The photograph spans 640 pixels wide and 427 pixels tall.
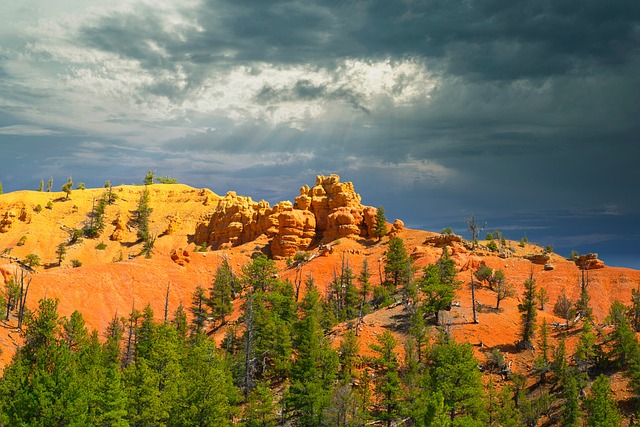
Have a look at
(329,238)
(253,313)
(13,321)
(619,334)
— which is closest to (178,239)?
(329,238)

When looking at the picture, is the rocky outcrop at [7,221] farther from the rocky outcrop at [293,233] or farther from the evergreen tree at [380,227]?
the evergreen tree at [380,227]

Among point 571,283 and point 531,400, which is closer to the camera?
point 531,400

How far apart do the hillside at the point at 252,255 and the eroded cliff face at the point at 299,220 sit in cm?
33

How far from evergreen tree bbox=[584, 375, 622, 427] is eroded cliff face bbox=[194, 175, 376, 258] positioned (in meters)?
89.1

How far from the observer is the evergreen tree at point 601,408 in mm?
48688

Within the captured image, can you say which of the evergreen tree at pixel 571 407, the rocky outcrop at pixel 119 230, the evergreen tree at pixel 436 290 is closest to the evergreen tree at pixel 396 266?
the evergreen tree at pixel 436 290

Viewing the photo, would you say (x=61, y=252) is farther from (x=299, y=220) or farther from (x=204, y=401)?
(x=204, y=401)

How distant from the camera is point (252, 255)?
139m

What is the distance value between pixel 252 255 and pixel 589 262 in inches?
3292

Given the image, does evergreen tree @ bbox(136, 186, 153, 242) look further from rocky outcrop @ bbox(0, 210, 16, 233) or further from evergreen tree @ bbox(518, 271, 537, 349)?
evergreen tree @ bbox(518, 271, 537, 349)

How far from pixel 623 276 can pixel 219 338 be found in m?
83.2

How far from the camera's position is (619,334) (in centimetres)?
6375

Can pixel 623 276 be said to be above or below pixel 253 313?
above

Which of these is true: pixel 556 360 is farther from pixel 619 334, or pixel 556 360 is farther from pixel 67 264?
pixel 67 264
